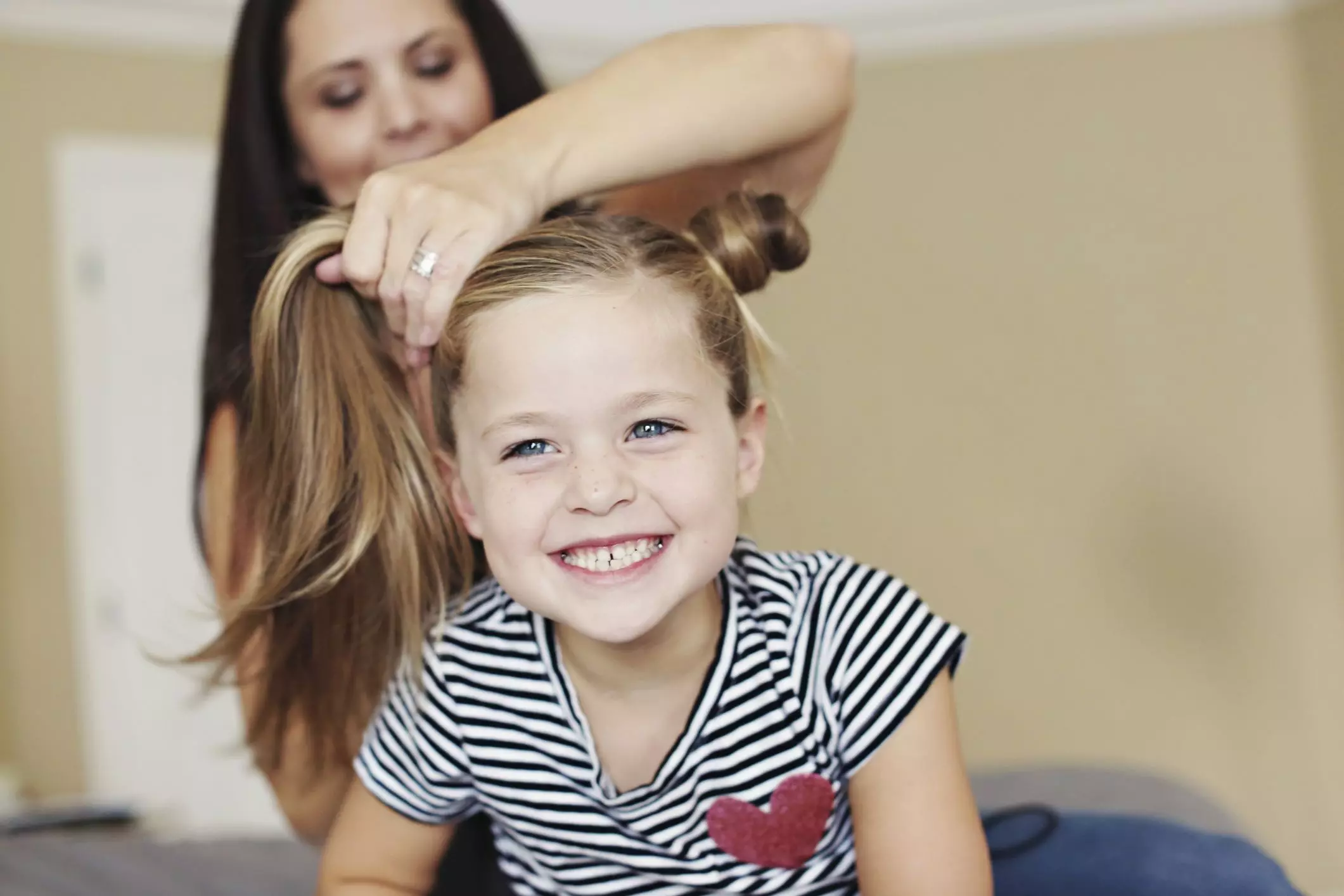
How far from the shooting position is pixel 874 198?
346 cm

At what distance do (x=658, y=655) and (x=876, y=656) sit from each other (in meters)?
0.17

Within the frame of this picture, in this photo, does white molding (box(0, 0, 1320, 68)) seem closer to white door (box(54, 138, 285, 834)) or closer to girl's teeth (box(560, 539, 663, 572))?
white door (box(54, 138, 285, 834))

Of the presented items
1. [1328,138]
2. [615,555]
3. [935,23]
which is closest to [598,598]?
[615,555]

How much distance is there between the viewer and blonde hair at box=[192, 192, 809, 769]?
0.94 m

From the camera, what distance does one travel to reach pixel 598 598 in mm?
875

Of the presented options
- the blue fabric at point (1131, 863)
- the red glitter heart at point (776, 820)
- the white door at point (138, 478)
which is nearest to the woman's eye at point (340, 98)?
the red glitter heart at point (776, 820)

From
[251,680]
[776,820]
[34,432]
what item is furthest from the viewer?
[34,432]

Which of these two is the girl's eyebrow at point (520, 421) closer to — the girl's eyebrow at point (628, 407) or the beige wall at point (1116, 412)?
the girl's eyebrow at point (628, 407)

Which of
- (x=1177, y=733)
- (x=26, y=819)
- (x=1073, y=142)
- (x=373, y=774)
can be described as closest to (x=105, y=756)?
(x=26, y=819)

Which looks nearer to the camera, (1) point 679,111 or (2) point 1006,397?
(1) point 679,111

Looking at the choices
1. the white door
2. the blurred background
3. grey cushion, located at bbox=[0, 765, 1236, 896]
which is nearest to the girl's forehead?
grey cushion, located at bbox=[0, 765, 1236, 896]

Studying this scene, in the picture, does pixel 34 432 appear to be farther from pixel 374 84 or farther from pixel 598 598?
pixel 598 598

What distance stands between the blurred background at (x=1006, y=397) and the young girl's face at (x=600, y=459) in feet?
7.53

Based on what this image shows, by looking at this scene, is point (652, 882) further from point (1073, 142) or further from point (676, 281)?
point (1073, 142)
